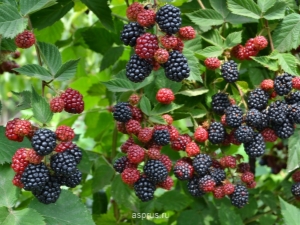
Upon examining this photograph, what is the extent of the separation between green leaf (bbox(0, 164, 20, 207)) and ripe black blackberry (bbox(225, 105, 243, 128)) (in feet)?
2.17

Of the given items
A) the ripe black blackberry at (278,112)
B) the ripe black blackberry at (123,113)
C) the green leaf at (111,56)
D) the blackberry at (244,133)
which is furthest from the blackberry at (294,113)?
the green leaf at (111,56)

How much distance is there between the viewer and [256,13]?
152cm

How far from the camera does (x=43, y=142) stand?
3.79 feet

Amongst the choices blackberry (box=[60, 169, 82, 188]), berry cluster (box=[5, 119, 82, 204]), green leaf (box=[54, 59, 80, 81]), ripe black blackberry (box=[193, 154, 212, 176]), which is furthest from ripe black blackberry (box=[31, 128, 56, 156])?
ripe black blackberry (box=[193, 154, 212, 176])

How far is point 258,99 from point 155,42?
1.30 ft

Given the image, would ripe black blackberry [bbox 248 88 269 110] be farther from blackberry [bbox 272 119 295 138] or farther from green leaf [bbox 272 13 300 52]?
green leaf [bbox 272 13 300 52]

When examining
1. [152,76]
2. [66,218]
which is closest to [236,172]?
[152,76]

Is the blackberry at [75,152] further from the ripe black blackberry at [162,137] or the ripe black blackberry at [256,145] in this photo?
the ripe black blackberry at [256,145]

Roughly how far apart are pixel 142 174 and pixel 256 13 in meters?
0.63

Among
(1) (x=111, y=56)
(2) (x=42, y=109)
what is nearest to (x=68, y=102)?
(2) (x=42, y=109)

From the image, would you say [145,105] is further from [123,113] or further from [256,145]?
[256,145]

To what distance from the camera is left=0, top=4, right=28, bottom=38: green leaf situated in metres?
1.27

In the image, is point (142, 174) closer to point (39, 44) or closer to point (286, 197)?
point (39, 44)

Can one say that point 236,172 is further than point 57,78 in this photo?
Yes
